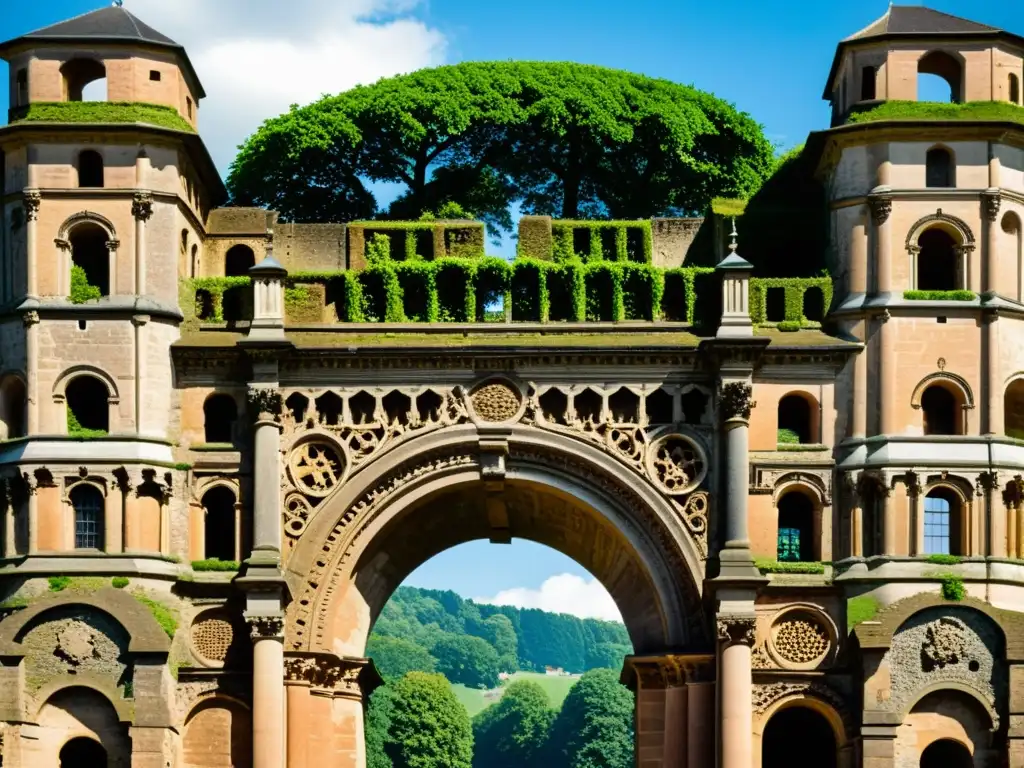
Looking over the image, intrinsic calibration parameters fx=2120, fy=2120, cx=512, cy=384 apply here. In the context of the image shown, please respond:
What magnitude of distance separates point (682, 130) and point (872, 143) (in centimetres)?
1210

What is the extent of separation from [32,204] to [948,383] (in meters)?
20.9

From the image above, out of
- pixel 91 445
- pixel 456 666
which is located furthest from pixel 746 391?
pixel 456 666

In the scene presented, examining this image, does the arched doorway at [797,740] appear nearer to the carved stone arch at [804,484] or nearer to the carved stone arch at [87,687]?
the carved stone arch at [804,484]

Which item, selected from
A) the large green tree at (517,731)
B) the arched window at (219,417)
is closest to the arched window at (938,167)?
the arched window at (219,417)

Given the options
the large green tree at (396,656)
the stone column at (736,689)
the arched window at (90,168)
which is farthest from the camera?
the large green tree at (396,656)

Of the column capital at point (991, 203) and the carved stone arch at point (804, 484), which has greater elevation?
the column capital at point (991, 203)

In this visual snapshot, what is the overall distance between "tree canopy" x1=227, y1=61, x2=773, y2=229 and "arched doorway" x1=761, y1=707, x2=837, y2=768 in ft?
57.3

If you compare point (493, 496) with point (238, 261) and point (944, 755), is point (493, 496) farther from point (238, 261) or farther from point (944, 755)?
point (944, 755)

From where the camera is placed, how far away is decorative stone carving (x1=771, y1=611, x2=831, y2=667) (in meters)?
46.5

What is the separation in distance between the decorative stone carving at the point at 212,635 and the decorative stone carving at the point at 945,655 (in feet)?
47.0

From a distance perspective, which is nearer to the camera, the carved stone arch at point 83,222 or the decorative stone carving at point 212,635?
the decorative stone carving at point 212,635

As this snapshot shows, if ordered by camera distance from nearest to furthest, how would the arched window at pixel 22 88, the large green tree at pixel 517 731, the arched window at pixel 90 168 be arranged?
the arched window at pixel 90 168 < the arched window at pixel 22 88 < the large green tree at pixel 517 731

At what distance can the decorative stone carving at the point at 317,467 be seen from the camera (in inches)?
1875

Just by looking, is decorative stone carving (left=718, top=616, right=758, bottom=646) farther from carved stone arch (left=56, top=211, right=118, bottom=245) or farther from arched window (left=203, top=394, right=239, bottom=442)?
carved stone arch (left=56, top=211, right=118, bottom=245)
